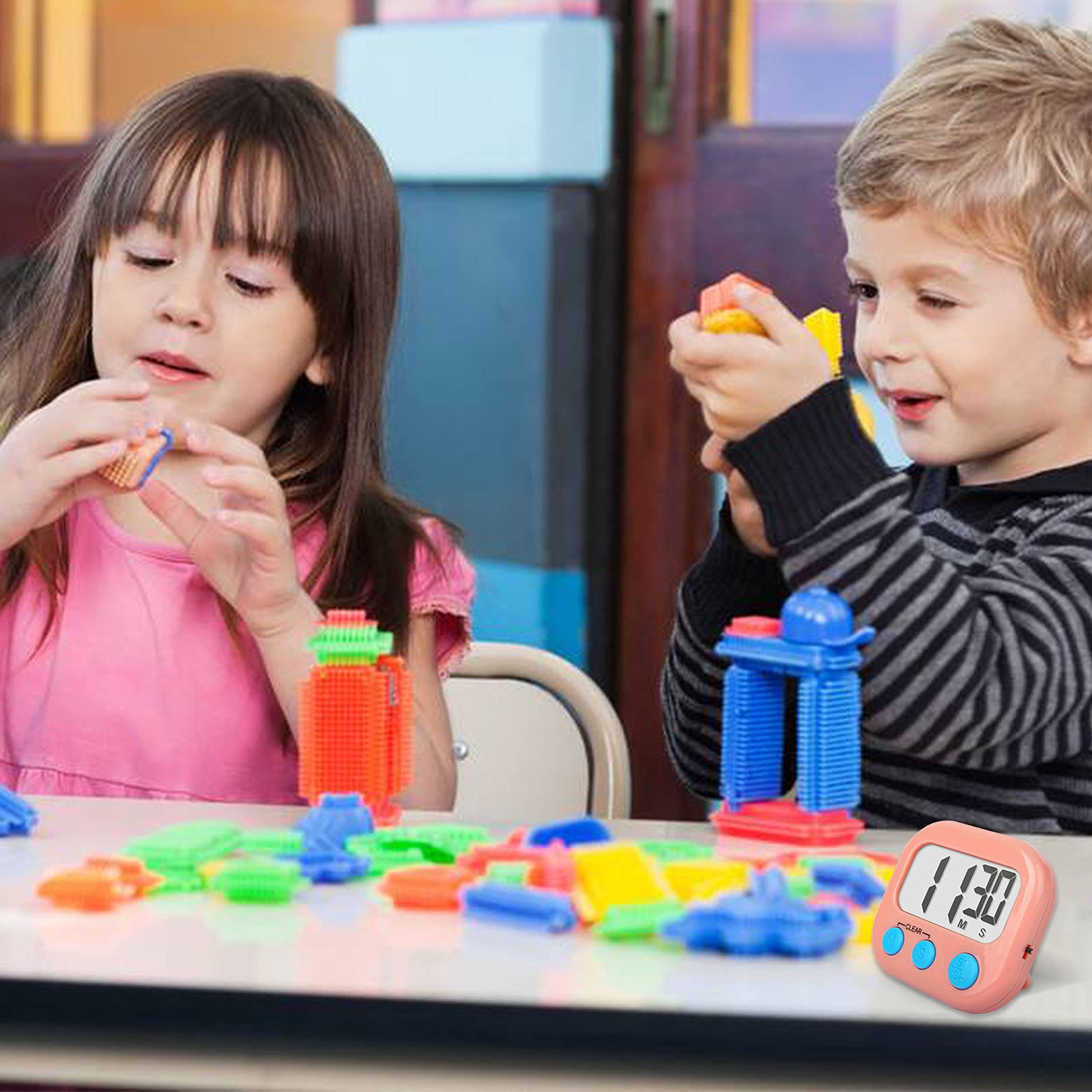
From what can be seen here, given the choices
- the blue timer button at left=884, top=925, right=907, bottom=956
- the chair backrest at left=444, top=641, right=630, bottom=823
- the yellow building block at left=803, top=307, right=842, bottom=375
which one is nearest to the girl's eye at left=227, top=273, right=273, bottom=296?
the chair backrest at left=444, top=641, right=630, bottom=823

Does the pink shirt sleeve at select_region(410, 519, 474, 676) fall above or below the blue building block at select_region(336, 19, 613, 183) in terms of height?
below

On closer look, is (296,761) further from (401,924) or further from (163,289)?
(401,924)

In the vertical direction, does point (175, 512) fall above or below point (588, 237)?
below

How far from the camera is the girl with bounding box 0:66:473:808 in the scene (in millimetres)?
1383

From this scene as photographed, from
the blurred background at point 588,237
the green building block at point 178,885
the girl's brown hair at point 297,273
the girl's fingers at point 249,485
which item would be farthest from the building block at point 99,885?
the blurred background at point 588,237

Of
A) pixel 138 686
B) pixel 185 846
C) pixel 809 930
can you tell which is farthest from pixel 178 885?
pixel 138 686

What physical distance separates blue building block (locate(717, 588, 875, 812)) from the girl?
335 millimetres

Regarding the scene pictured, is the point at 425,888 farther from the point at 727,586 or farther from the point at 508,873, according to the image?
the point at 727,586

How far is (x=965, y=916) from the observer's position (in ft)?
2.67

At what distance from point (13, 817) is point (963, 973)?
47 cm

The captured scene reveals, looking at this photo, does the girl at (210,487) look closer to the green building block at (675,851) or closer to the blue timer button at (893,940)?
the green building block at (675,851)

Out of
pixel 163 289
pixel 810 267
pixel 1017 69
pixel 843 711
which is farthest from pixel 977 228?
pixel 810 267

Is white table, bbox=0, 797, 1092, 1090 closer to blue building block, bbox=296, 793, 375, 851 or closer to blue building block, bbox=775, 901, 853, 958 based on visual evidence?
blue building block, bbox=775, 901, 853, 958

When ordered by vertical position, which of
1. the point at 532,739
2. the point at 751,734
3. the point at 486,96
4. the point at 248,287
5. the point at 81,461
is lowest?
the point at 532,739
